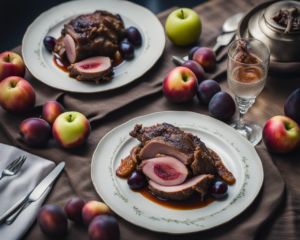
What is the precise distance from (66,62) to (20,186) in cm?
115

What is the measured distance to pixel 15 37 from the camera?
10.8ft

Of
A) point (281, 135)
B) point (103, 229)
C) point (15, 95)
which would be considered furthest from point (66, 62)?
point (281, 135)

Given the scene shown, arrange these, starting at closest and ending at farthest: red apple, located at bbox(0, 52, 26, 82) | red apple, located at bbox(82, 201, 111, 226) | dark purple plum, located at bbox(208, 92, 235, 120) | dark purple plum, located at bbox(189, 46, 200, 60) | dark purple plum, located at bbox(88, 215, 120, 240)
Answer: dark purple plum, located at bbox(88, 215, 120, 240)
red apple, located at bbox(82, 201, 111, 226)
dark purple plum, located at bbox(208, 92, 235, 120)
red apple, located at bbox(0, 52, 26, 82)
dark purple plum, located at bbox(189, 46, 200, 60)

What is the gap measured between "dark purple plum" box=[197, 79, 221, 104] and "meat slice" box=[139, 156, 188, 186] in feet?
2.14

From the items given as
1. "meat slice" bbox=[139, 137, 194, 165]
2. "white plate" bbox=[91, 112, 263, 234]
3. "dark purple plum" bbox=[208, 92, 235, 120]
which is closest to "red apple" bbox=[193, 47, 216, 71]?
"dark purple plum" bbox=[208, 92, 235, 120]

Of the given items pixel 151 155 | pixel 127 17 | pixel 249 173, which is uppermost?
pixel 127 17

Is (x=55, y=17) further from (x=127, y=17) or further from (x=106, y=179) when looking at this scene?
(x=106, y=179)

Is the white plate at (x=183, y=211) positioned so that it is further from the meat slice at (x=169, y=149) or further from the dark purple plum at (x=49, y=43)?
the dark purple plum at (x=49, y=43)

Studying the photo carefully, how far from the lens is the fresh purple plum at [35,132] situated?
6.22ft

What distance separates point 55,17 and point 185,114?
1.56 meters

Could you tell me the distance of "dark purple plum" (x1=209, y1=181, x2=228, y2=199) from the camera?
62.7 inches

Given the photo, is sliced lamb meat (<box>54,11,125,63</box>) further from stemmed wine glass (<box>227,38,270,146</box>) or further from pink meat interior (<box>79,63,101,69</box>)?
stemmed wine glass (<box>227,38,270,146</box>)

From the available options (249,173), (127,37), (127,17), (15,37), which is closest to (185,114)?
(249,173)

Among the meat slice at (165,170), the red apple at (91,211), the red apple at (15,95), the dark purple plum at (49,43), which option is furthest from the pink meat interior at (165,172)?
the dark purple plum at (49,43)
